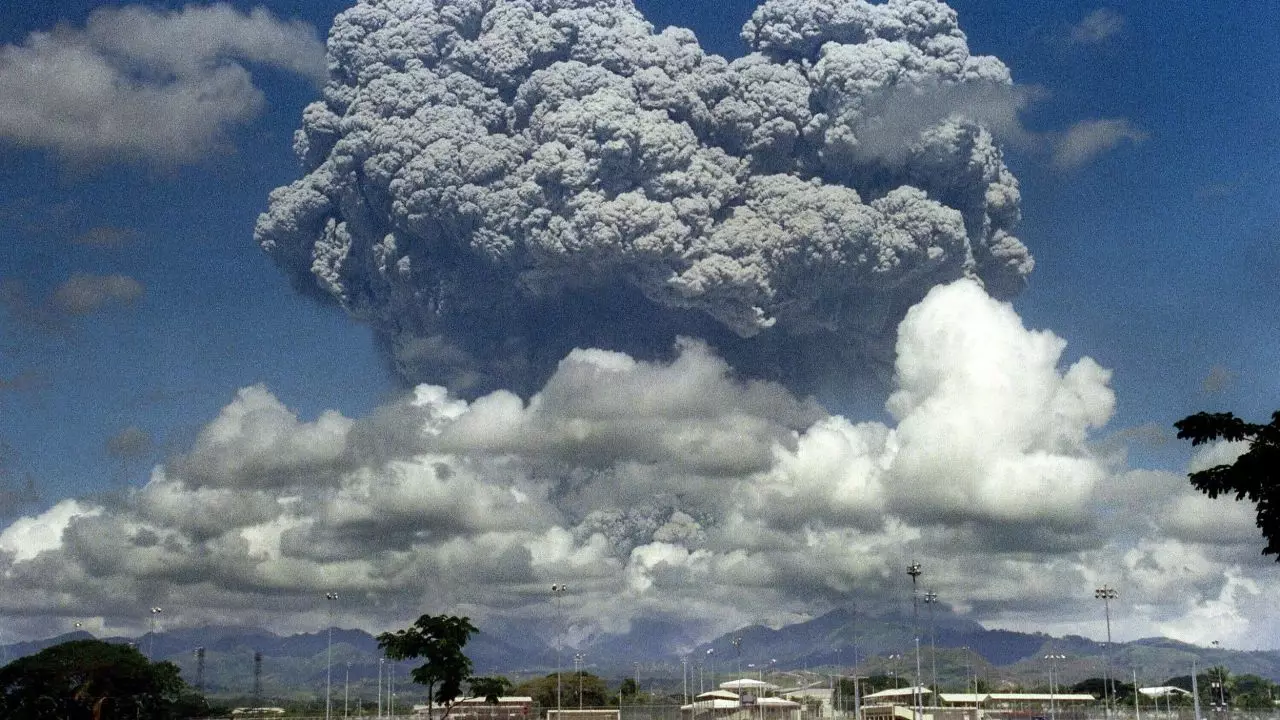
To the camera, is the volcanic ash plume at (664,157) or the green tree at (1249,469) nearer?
the green tree at (1249,469)

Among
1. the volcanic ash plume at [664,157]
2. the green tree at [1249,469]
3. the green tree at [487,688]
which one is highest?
the volcanic ash plume at [664,157]

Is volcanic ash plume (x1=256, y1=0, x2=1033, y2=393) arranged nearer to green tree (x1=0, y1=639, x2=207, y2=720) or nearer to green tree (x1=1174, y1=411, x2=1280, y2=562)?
green tree (x1=0, y1=639, x2=207, y2=720)

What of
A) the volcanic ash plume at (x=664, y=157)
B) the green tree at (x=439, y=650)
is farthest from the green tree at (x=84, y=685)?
the volcanic ash plume at (x=664, y=157)

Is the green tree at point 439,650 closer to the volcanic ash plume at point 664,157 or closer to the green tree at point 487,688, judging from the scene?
the green tree at point 487,688

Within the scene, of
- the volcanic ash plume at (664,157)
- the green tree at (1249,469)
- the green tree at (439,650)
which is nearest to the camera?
the green tree at (1249,469)

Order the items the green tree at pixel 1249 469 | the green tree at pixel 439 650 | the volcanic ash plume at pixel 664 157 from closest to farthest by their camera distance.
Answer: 1. the green tree at pixel 1249 469
2. the green tree at pixel 439 650
3. the volcanic ash plume at pixel 664 157

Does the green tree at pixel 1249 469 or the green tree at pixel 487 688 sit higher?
the green tree at pixel 1249 469

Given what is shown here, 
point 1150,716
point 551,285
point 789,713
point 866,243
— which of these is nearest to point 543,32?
point 551,285

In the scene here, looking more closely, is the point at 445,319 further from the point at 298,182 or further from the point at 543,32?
the point at 543,32
